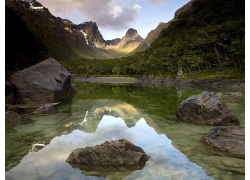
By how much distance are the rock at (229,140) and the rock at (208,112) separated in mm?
2466

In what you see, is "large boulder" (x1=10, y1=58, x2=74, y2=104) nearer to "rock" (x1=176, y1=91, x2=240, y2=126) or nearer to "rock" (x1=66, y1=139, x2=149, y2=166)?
"rock" (x1=176, y1=91, x2=240, y2=126)

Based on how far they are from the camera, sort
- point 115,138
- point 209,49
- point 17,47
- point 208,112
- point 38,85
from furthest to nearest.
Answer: point 209,49 < point 17,47 < point 38,85 < point 208,112 < point 115,138

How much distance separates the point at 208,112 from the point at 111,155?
243 inches

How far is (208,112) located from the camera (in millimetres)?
10508

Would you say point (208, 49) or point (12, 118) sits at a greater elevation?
point (208, 49)

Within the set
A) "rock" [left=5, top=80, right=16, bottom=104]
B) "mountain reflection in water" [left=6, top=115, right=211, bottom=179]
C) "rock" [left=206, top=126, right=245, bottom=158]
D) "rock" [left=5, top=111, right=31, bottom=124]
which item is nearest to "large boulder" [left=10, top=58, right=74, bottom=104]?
"rock" [left=5, top=80, right=16, bottom=104]

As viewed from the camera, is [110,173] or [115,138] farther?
[115,138]

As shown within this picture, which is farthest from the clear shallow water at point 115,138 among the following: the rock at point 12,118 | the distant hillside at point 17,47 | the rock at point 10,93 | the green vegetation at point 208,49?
the green vegetation at point 208,49

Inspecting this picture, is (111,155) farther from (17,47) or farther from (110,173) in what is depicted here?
(17,47)

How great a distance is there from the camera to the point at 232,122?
1024 centimetres

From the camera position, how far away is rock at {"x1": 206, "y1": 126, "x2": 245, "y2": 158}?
6781 mm

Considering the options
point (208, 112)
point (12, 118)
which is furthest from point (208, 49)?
point (12, 118)

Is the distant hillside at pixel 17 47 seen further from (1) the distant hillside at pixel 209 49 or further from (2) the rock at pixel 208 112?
(1) the distant hillside at pixel 209 49

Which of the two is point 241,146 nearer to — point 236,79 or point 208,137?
point 208,137
